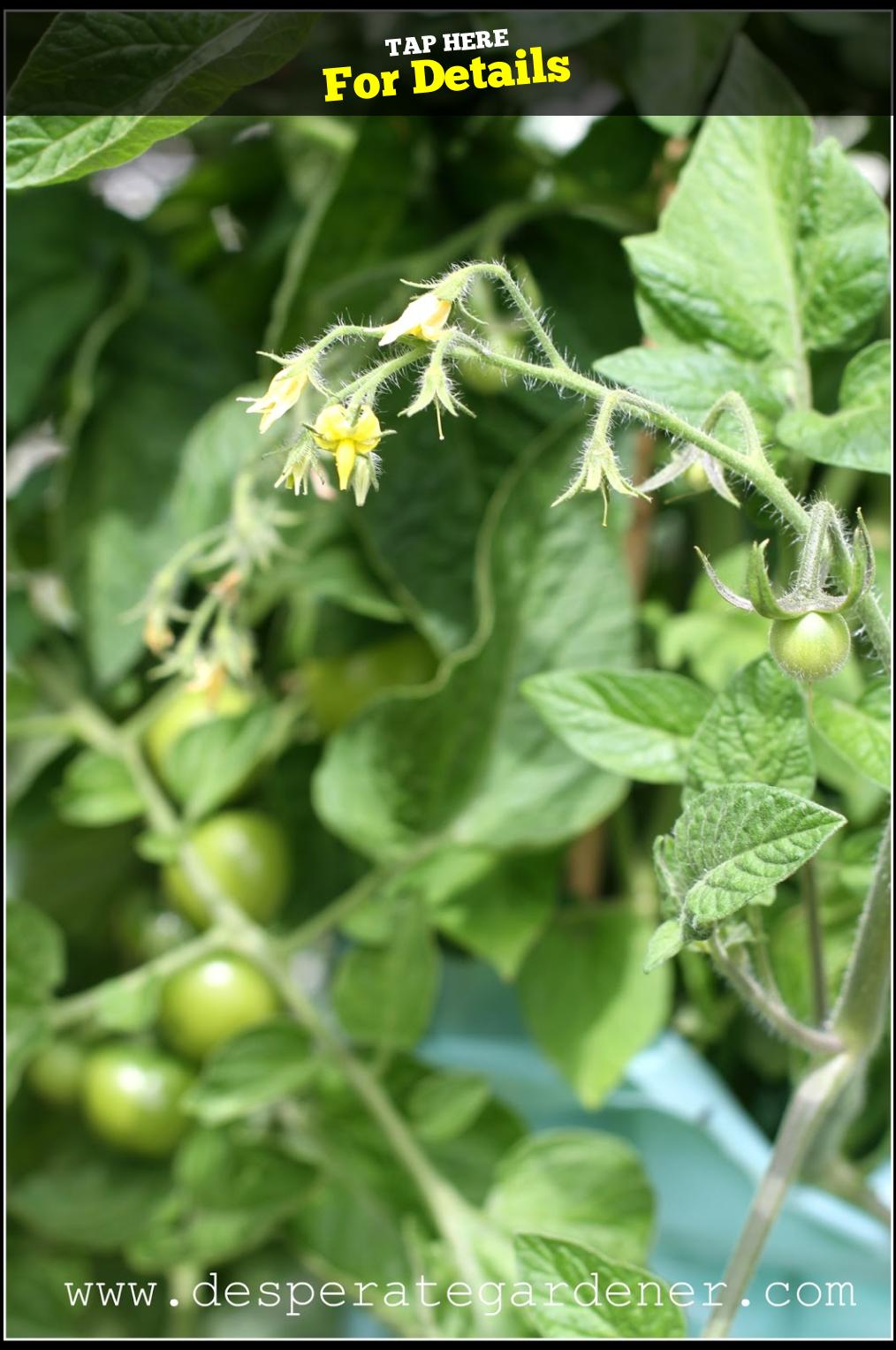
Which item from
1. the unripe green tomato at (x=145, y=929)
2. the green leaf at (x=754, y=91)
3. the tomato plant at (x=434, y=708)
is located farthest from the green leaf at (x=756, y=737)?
the unripe green tomato at (x=145, y=929)

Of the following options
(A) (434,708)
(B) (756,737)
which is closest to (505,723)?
(A) (434,708)

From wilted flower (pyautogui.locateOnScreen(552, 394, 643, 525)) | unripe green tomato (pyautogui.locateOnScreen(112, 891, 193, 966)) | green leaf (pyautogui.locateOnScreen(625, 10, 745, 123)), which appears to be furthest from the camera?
unripe green tomato (pyautogui.locateOnScreen(112, 891, 193, 966))

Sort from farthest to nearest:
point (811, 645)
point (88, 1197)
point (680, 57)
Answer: point (88, 1197) → point (680, 57) → point (811, 645)

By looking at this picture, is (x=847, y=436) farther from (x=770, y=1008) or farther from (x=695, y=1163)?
(x=695, y=1163)

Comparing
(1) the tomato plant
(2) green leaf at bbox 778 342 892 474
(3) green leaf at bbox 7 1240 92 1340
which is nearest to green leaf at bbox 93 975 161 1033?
(1) the tomato plant

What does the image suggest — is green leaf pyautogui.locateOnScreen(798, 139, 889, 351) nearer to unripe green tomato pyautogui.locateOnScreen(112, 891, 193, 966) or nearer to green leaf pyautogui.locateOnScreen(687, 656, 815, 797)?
green leaf pyautogui.locateOnScreen(687, 656, 815, 797)

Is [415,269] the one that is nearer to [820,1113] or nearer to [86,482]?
[86,482]

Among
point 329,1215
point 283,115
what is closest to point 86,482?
point 283,115
